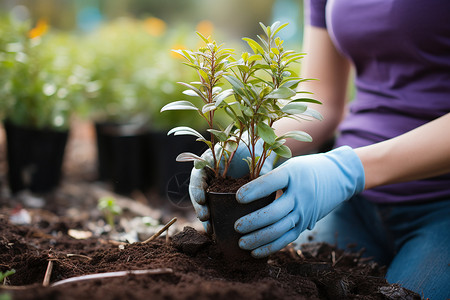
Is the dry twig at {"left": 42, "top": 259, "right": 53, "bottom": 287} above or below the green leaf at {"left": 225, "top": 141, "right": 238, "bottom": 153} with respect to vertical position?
below

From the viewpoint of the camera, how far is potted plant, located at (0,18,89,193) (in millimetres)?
2832

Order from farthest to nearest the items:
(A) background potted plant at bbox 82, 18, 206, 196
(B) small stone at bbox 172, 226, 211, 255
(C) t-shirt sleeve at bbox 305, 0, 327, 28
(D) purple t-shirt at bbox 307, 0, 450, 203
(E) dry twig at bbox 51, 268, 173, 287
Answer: (A) background potted plant at bbox 82, 18, 206, 196
(C) t-shirt sleeve at bbox 305, 0, 327, 28
(D) purple t-shirt at bbox 307, 0, 450, 203
(B) small stone at bbox 172, 226, 211, 255
(E) dry twig at bbox 51, 268, 173, 287

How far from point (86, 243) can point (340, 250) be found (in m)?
1.08

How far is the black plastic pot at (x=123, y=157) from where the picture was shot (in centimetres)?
354

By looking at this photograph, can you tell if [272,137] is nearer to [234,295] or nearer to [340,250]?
[234,295]

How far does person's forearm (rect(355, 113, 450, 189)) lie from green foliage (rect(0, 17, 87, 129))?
2.13 metres

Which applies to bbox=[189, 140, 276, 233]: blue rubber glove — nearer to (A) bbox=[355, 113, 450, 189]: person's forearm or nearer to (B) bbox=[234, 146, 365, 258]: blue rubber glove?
(B) bbox=[234, 146, 365, 258]: blue rubber glove

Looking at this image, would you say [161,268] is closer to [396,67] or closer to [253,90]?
[253,90]

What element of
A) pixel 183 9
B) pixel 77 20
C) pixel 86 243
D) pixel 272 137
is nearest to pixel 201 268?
pixel 272 137

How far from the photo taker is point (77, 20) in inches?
562

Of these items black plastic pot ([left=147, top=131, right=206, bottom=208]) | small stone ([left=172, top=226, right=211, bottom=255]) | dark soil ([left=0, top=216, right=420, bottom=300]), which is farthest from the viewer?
black plastic pot ([left=147, top=131, right=206, bottom=208])

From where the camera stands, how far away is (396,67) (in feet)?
6.28

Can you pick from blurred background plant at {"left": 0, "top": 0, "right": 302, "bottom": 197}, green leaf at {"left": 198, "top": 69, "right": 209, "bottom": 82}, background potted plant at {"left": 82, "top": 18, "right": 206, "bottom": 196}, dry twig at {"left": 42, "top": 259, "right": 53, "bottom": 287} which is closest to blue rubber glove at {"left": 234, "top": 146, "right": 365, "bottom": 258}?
green leaf at {"left": 198, "top": 69, "right": 209, "bottom": 82}

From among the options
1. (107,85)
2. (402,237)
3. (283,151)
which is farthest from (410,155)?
(107,85)
